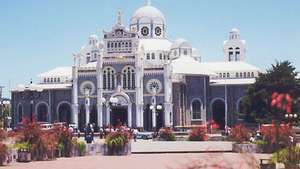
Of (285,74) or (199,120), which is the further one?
(199,120)

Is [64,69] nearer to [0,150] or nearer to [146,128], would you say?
[146,128]

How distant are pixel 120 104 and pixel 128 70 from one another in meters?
4.03

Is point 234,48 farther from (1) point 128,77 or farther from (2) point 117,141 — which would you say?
(2) point 117,141

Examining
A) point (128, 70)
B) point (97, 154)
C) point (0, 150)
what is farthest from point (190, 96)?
point (0, 150)

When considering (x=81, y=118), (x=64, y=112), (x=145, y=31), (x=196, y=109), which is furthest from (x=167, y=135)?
(x=145, y=31)

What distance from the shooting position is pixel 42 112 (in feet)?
277

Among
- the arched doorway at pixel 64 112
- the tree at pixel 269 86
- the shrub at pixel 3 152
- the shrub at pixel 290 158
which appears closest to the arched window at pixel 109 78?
the arched doorway at pixel 64 112

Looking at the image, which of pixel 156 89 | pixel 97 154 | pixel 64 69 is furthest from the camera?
pixel 64 69

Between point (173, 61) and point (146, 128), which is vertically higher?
point (173, 61)

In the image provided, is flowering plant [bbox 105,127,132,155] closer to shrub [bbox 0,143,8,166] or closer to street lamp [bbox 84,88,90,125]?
shrub [bbox 0,143,8,166]

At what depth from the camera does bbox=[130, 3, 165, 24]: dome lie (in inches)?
3647

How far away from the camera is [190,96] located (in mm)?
82312

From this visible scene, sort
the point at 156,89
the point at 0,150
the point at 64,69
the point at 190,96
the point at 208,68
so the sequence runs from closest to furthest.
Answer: the point at 0,150
the point at 156,89
the point at 190,96
the point at 208,68
the point at 64,69

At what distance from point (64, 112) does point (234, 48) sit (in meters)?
27.7
